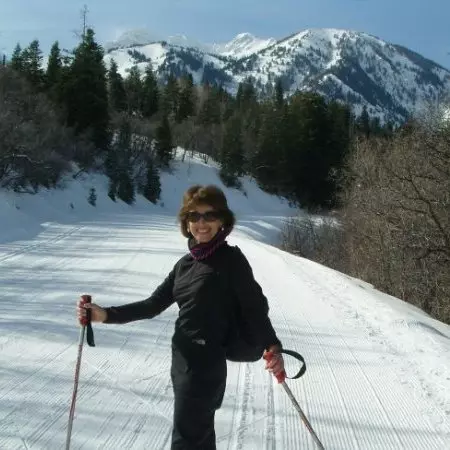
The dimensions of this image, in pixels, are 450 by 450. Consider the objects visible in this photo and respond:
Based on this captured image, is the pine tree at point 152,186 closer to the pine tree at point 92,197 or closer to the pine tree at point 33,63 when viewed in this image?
the pine tree at point 92,197

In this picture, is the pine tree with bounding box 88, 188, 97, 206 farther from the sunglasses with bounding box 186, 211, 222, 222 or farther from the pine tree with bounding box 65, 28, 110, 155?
the sunglasses with bounding box 186, 211, 222, 222

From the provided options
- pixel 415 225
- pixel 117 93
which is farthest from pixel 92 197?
pixel 117 93

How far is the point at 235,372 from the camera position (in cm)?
529

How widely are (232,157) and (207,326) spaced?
4953cm

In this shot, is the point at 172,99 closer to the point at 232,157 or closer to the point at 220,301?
the point at 232,157

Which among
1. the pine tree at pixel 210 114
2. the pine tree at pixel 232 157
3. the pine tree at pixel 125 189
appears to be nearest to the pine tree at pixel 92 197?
the pine tree at pixel 125 189

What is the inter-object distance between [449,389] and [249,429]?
209 centimetres

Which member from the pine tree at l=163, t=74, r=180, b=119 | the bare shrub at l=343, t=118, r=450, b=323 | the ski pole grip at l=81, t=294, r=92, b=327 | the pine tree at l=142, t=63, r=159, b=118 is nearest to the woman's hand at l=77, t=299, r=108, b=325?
the ski pole grip at l=81, t=294, r=92, b=327

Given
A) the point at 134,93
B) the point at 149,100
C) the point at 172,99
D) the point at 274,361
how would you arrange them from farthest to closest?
the point at 172,99 → the point at 149,100 → the point at 134,93 → the point at 274,361

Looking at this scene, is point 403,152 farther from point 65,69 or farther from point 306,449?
point 65,69

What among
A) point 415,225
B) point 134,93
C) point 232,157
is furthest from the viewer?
point 134,93

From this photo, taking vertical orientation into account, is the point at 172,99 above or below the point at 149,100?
above

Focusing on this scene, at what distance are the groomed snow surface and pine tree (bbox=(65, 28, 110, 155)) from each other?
29.1 metres

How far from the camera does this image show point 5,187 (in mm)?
22922
